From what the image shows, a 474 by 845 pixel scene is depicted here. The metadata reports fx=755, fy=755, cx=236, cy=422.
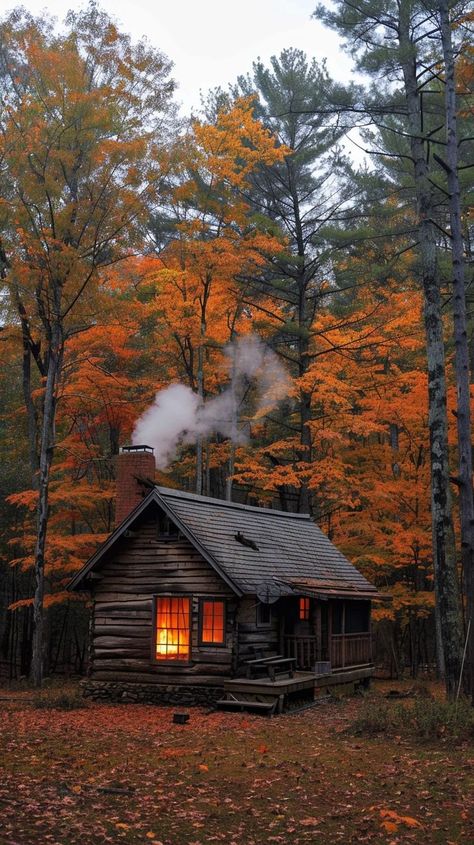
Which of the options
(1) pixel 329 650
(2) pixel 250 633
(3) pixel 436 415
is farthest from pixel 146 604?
(3) pixel 436 415

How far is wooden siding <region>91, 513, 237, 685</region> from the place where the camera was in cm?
1789

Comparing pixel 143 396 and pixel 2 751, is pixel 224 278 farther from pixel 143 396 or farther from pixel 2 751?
pixel 2 751

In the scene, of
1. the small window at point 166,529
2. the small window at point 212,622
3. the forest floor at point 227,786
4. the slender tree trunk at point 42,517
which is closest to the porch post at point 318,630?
the small window at point 212,622

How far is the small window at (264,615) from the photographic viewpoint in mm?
18922

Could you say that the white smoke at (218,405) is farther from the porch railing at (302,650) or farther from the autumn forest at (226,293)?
the porch railing at (302,650)

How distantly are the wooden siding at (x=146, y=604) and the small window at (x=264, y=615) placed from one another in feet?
4.30

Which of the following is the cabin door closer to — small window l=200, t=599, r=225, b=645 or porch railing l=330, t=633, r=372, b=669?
porch railing l=330, t=633, r=372, b=669

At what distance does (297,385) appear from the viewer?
25859mm

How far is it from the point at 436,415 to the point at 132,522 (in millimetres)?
7990

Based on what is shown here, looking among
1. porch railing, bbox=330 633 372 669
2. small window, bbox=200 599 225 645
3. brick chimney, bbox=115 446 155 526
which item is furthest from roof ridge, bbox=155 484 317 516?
porch railing, bbox=330 633 372 669

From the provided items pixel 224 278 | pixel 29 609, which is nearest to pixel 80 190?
pixel 224 278

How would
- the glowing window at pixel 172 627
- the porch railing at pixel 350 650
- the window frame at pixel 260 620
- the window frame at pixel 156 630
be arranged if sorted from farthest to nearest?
the porch railing at pixel 350 650 → the window frame at pixel 260 620 → the glowing window at pixel 172 627 → the window frame at pixel 156 630

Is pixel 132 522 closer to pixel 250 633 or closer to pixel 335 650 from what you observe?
pixel 250 633

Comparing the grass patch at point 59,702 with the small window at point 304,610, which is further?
the small window at point 304,610
